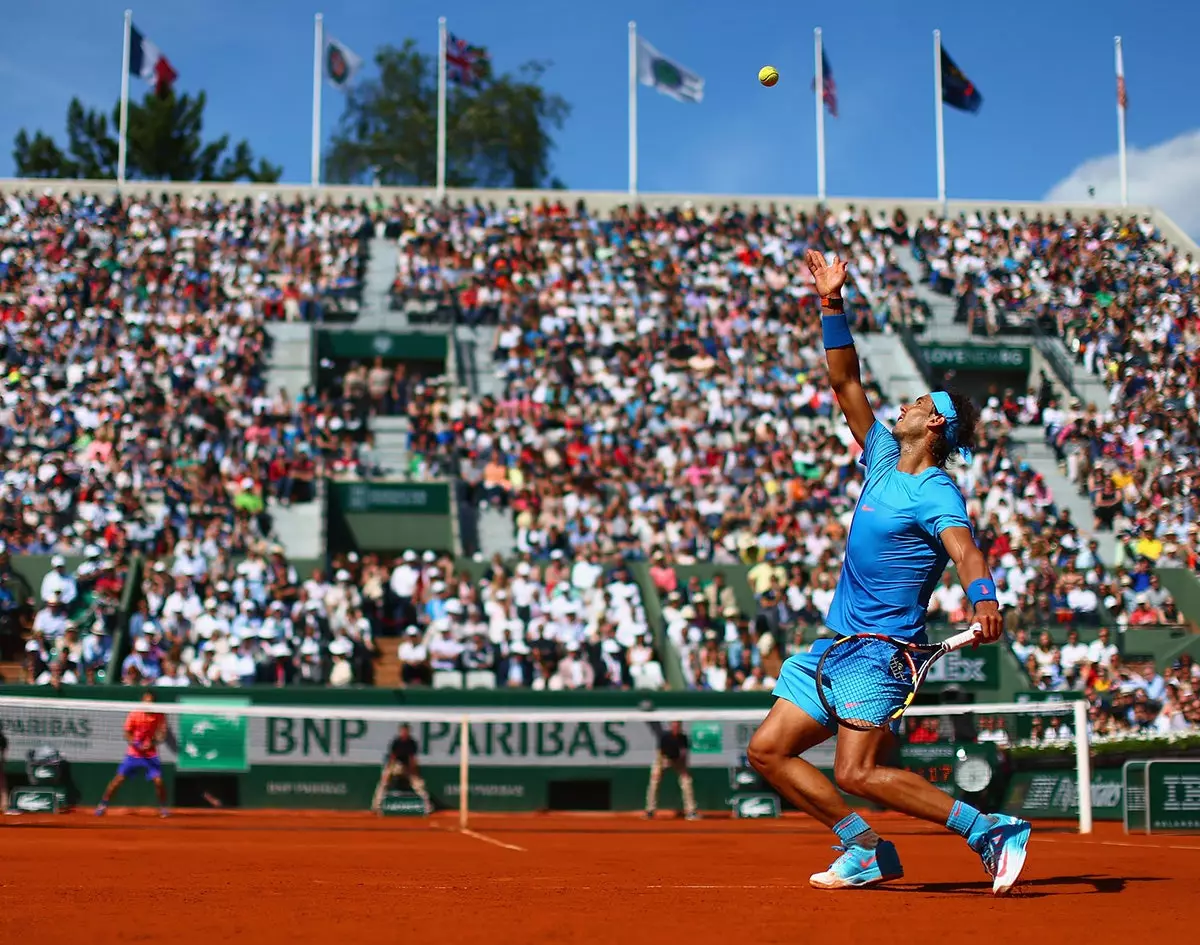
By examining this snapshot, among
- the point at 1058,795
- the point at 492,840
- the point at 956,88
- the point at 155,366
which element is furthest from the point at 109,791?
the point at 956,88

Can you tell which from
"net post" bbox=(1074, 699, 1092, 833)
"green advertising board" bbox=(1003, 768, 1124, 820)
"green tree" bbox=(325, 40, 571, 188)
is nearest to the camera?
"net post" bbox=(1074, 699, 1092, 833)

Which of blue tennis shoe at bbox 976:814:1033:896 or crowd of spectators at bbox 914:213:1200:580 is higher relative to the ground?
crowd of spectators at bbox 914:213:1200:580

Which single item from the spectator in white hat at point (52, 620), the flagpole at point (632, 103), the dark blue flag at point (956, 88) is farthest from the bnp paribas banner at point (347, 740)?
the dark blue flag at point (956, 88)

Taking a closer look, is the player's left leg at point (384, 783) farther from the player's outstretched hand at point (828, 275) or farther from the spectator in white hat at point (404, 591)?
the player's outstretched hand at point (828, 275)

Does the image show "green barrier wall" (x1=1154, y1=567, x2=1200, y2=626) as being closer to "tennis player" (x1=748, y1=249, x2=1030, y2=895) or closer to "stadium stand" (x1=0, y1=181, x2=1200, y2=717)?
"stadium stand" (x1=0, y1=181, x2=1200, y2=717)

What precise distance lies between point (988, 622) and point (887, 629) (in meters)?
0.81

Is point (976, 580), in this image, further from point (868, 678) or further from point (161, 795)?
point (161, 795)

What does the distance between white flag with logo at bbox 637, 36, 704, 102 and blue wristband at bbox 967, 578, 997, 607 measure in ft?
114

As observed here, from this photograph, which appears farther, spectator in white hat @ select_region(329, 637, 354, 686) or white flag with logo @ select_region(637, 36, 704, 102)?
white flag with logo @ select_region(637, 36, 704, 102)

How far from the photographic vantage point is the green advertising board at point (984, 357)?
30312 mm

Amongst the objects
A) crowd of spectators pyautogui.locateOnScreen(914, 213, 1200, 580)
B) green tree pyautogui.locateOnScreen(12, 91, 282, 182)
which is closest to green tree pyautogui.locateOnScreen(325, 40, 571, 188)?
green tree pyautogui.locateOnScreen(12, 91, 282, 182)

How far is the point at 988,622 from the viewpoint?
17.8 feet

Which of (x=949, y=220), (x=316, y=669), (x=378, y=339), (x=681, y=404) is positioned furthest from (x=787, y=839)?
(x=949, y=220)

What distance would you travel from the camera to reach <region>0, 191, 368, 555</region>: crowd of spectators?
71.6ft
